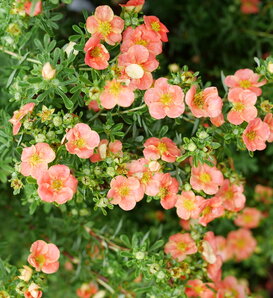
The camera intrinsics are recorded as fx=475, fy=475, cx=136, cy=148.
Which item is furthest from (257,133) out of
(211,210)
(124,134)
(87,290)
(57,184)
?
(87,290)

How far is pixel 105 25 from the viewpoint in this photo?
5.48ft

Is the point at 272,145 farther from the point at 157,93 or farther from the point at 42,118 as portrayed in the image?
the point at 42,118

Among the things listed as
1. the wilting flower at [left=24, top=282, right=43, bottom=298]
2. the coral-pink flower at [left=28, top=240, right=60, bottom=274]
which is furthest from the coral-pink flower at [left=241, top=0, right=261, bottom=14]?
the wilting flower at [left=24, top=282, right=43, bottom=298]

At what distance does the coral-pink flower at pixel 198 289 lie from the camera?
1980 mm

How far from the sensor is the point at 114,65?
5.48ft

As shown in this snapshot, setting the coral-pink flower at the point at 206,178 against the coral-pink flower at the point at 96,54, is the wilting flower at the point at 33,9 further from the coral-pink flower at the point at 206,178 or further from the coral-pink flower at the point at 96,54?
the coral-pink flower at the point at 206,178

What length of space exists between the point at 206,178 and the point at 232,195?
0.98 ft

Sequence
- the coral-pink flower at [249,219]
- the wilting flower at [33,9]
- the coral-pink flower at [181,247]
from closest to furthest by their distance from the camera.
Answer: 1. the wilting flower at [33,9]
2. the coral-pink flower at [181,247]
3. the coral-pink flower at [249,219]

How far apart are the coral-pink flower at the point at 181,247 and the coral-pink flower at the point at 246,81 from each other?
26.0 inches

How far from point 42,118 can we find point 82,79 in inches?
7.5

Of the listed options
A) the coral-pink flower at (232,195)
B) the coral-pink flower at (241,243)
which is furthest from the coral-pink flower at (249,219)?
the coral-pink flower at (232,195)

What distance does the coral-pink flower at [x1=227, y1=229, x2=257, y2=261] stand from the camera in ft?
9.34

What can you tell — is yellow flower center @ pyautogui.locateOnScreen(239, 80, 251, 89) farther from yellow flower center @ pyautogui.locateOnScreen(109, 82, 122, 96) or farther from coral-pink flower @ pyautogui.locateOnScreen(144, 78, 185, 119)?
yellow flower center @ pyautogui.locateOnScreen(109, 82, 122, 96)

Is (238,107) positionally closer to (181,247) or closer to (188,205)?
(188,205)
